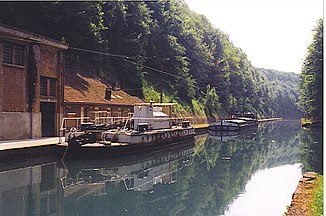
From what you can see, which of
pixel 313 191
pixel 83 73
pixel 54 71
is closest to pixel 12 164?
pixel 54 71

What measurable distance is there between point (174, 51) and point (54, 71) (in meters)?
29.2

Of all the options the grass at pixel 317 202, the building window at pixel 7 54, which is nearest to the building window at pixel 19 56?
the building window at pixel 7 54

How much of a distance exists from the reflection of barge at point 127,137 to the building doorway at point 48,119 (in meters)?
5.15

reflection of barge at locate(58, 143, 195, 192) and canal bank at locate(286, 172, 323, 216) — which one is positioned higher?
canal bank at locate(286, 172, 323, 216)

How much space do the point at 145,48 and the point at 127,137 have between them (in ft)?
97.8

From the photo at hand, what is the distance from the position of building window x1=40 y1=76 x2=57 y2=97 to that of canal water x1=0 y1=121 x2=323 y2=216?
26.0 feet

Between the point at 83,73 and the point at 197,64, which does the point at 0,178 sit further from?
the point at 197,64

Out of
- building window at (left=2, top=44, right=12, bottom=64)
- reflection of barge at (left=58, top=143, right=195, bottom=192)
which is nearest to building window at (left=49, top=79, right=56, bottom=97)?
building window at (left=2, top=44, right=12, bottom=64)

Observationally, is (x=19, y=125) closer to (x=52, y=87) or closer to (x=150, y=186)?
(x=52, y=87)

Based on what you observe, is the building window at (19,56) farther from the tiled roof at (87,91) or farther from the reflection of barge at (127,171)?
the reflection of barge at (127,171)

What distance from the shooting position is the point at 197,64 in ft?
209

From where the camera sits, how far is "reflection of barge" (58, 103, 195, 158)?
21250mm

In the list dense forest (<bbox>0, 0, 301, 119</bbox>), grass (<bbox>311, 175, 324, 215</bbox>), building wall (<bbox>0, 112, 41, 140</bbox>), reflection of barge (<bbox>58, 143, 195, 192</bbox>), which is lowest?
reflection of barge (<bbox>58, 143, 195, 192</bbox>)

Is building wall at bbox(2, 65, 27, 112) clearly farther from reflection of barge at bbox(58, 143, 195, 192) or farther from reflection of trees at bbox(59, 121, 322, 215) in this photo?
reflection of trees at bbox(59, 121, 322, 215)
